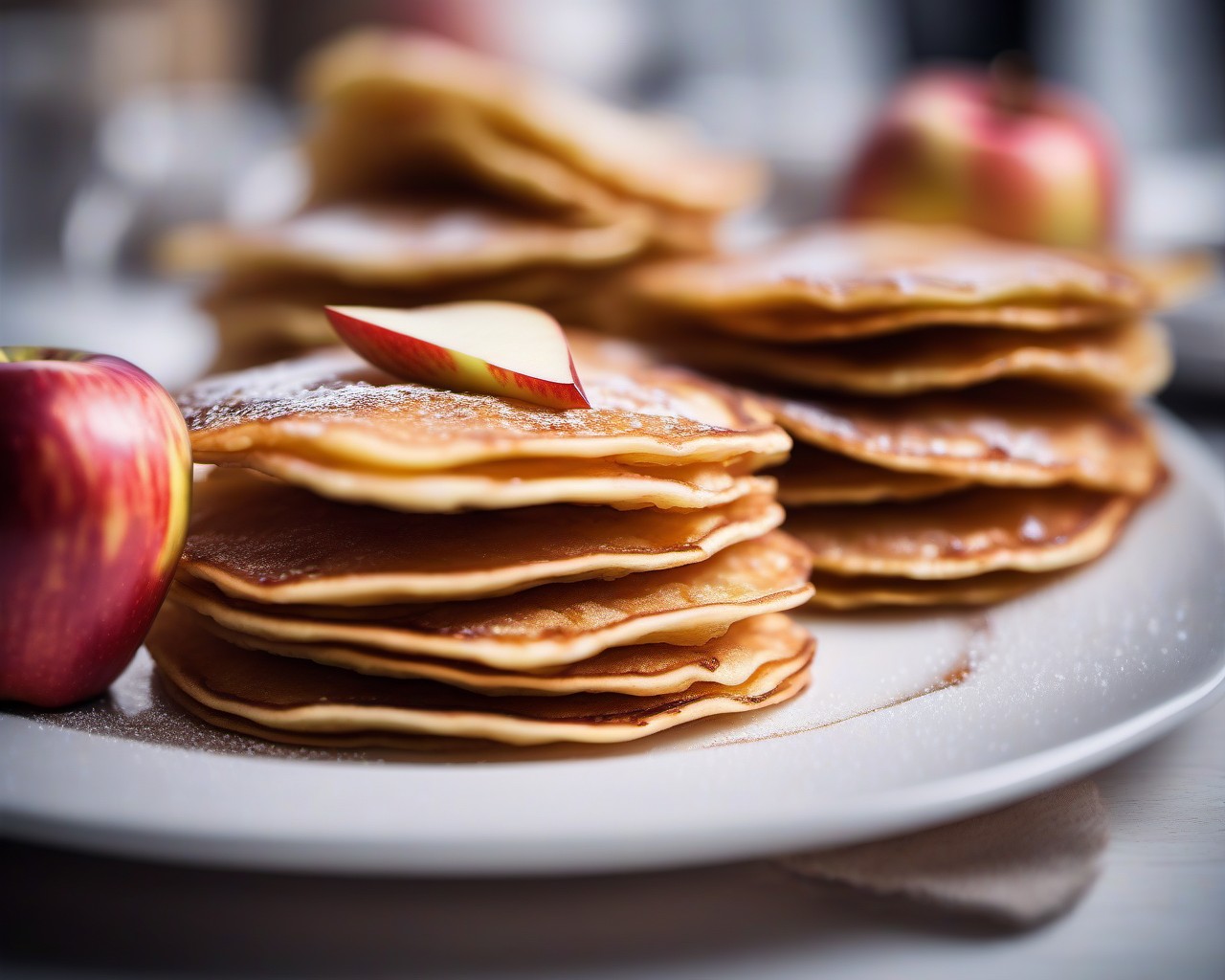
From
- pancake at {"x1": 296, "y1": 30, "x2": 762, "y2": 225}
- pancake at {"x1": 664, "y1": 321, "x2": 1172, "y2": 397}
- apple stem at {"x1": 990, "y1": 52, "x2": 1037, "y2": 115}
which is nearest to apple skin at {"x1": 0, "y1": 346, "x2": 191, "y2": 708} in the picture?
pancake at {"x1": 664, "y1": 321, "x2": 1172, "y2": 397}

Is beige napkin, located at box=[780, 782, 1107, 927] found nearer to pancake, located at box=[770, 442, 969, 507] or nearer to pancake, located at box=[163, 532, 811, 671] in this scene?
pancake, located at box=[163, 532, 811, 671]

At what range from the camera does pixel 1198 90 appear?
11.7 ft

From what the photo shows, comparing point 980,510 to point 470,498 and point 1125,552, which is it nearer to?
point 1125,552

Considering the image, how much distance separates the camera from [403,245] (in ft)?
4.79

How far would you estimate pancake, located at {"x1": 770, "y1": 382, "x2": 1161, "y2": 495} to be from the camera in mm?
1105

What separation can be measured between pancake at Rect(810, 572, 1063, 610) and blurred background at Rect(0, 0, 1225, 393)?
1.08 m

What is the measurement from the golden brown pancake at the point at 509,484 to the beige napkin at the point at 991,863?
0.87ft

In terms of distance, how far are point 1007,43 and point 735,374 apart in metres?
2.85

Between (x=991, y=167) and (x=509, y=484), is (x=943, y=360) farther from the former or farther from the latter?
(x=991, y=167)

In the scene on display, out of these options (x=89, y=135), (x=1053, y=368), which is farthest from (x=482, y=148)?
(x=89, y=135)

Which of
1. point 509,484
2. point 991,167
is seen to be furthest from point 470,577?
point 991,167

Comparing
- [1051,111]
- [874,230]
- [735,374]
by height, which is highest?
[1051,111]

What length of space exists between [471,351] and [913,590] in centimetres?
46

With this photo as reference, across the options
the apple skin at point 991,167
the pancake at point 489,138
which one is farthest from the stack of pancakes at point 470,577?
the apple skin at point 991,167
